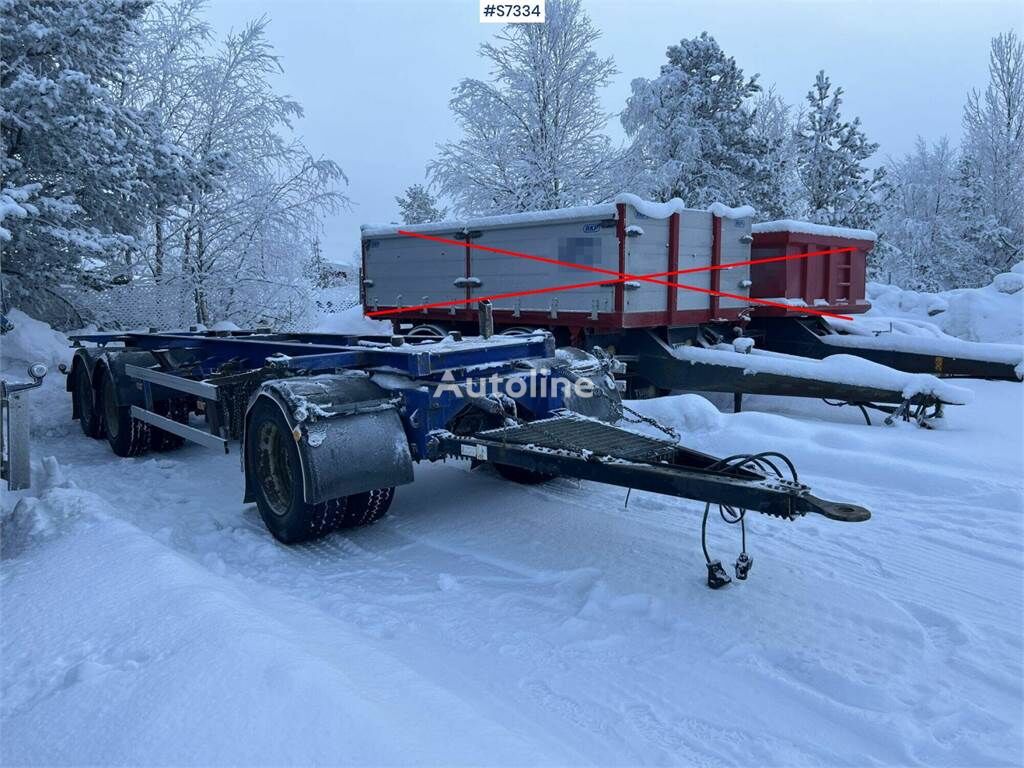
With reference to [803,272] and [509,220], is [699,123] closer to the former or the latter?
[803,272]

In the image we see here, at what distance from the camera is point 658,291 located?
30.8 ft

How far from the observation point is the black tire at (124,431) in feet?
25.1

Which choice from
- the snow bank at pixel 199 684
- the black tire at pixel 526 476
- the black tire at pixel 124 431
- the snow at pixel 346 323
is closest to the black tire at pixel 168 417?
the black tire at pixel 124 431

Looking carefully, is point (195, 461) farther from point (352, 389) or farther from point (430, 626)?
point (430, 626)

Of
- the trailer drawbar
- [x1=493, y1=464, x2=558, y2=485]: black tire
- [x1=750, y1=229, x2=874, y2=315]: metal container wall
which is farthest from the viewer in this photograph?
[x1=750, y1=229, x2=874, y2=315]: metal container wall

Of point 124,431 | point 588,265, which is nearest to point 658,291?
point 588,265

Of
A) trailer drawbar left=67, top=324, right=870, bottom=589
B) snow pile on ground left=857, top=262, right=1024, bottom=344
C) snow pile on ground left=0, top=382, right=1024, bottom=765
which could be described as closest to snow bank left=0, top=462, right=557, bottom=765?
snow pile on ground left=0, top=382, right=1024, bottom=765

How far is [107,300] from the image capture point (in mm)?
13461

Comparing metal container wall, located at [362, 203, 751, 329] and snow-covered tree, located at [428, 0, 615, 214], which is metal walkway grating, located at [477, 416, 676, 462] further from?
snow-covered tree, located at [428, 0, 615, 214]

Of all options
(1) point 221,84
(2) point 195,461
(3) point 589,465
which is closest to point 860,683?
(3) point 589,465

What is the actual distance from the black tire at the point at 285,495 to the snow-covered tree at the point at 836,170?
23.7 meters

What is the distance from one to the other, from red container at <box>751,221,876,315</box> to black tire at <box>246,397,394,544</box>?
7.59 meters

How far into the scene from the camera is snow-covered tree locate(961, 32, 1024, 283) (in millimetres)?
26328

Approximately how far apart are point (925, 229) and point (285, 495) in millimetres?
33829
